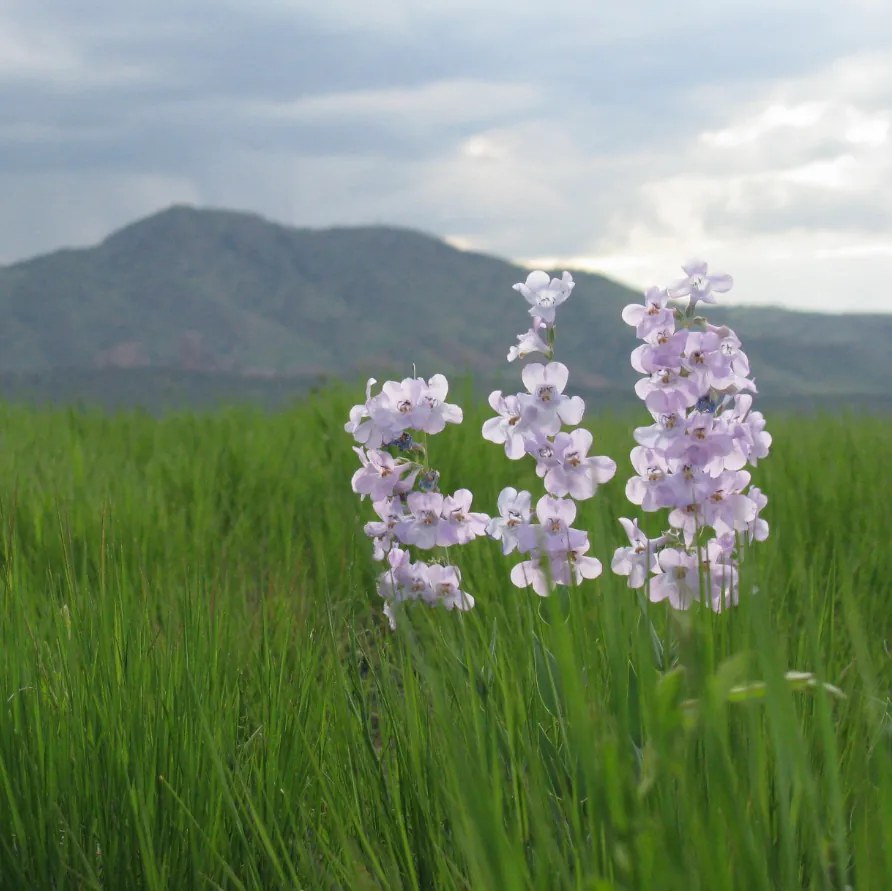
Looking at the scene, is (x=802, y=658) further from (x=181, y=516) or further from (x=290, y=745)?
(x=181, y=516)

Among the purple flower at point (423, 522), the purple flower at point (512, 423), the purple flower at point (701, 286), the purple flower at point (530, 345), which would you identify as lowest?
the purple flower at point (423, 522)

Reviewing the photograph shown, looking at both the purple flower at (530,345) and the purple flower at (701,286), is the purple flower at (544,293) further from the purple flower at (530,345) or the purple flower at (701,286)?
the purple flower at (701,286)

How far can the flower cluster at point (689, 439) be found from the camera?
186 cm

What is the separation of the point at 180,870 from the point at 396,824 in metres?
0.35

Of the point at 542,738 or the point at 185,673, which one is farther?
the point at 185,673

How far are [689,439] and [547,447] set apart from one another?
27 cm

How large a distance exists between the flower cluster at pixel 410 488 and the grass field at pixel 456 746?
0.40 ft

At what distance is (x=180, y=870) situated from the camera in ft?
4.92

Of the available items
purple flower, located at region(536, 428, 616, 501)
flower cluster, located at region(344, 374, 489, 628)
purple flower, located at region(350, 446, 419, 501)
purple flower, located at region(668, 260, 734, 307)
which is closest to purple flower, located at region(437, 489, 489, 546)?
flower cluster, located at region(344, 374, 489, 628)

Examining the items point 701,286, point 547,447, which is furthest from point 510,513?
point 701,286

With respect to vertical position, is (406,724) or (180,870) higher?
(406,724)

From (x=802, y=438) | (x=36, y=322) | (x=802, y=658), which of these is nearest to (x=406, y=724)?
(x=802, y=658)

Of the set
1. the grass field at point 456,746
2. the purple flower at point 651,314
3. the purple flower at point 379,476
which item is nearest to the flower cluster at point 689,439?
the purple flower at point 651,314

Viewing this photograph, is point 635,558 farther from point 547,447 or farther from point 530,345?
point 530,345
